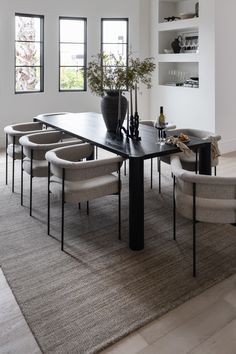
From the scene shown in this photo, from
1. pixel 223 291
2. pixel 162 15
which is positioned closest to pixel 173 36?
pixel 162 15

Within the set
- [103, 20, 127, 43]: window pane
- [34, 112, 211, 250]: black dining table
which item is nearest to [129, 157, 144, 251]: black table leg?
[34, 112, 211, 250]: black dining table

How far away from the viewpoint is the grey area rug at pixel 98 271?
80.7 inches

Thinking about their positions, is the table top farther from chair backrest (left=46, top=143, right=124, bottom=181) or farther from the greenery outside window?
the greenery outside window

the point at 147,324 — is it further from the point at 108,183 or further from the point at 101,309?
the point at 108,183

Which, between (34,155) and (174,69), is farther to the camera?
(174,69)

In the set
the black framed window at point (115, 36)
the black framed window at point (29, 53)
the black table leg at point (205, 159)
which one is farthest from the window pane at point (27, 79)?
the black table leg at point (205, 159)

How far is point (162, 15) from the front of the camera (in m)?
6.95

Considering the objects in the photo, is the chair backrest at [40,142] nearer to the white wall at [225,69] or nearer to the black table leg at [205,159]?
the black table leg at [205,159]

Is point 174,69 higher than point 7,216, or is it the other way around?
point 174,69

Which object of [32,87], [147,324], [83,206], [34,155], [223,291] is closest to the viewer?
[147,324]

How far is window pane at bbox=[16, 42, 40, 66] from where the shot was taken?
259 inches

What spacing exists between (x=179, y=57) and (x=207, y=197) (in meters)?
4.67

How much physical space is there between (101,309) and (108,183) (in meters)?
1.11

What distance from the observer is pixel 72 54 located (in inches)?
275
